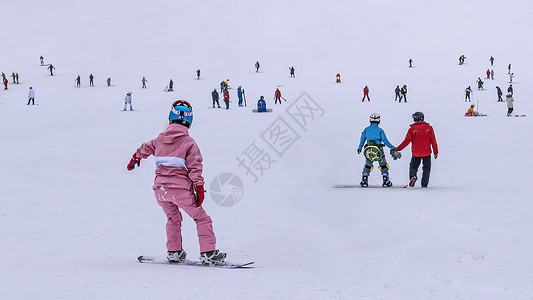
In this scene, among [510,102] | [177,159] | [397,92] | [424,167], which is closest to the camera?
[177,159]

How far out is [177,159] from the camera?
4.73m

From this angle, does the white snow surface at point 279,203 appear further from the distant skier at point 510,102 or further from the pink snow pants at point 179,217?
the distant skier at point 510,102

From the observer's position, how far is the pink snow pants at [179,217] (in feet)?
15.5

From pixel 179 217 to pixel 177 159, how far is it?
62 centimetres

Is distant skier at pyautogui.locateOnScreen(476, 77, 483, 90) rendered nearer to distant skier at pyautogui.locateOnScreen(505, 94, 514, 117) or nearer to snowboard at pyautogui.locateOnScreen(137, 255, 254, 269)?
distant skier at pyautogui.locateOnScreen(505, 94, 514, 117)

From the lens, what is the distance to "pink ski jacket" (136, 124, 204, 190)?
472cm

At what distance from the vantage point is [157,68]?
52.1 meters

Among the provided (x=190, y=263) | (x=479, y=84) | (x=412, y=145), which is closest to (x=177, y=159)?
(x=190, y=263)

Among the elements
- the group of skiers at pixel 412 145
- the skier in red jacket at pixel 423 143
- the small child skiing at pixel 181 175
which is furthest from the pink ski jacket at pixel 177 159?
the skier in red jacket at pixel 423 143

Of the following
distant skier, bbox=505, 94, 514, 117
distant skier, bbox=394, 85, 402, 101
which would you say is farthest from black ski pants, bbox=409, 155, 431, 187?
distant skier, bbox=394, 85, 402, 101

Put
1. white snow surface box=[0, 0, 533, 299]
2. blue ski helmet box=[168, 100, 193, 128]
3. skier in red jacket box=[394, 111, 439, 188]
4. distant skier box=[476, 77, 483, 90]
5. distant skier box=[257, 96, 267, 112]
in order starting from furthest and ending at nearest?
distant skier box=[476, 77, 483, 90] < distant skier box=[257, 96, 267, 112] < skier in red jacket box=[394, 111, 439, 188] < blue ski helmet box=[168, 100, 193, 128] < white snow surface box=[0, 0, 533, 299]

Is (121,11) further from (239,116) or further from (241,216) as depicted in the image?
(241,216)

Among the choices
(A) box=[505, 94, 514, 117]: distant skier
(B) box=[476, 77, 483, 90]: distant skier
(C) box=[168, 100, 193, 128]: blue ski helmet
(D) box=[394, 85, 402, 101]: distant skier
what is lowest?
(C) box=[168, 100, 193, 128]: blue ski helmet

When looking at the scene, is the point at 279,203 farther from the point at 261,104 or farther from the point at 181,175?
the point at 261,104
